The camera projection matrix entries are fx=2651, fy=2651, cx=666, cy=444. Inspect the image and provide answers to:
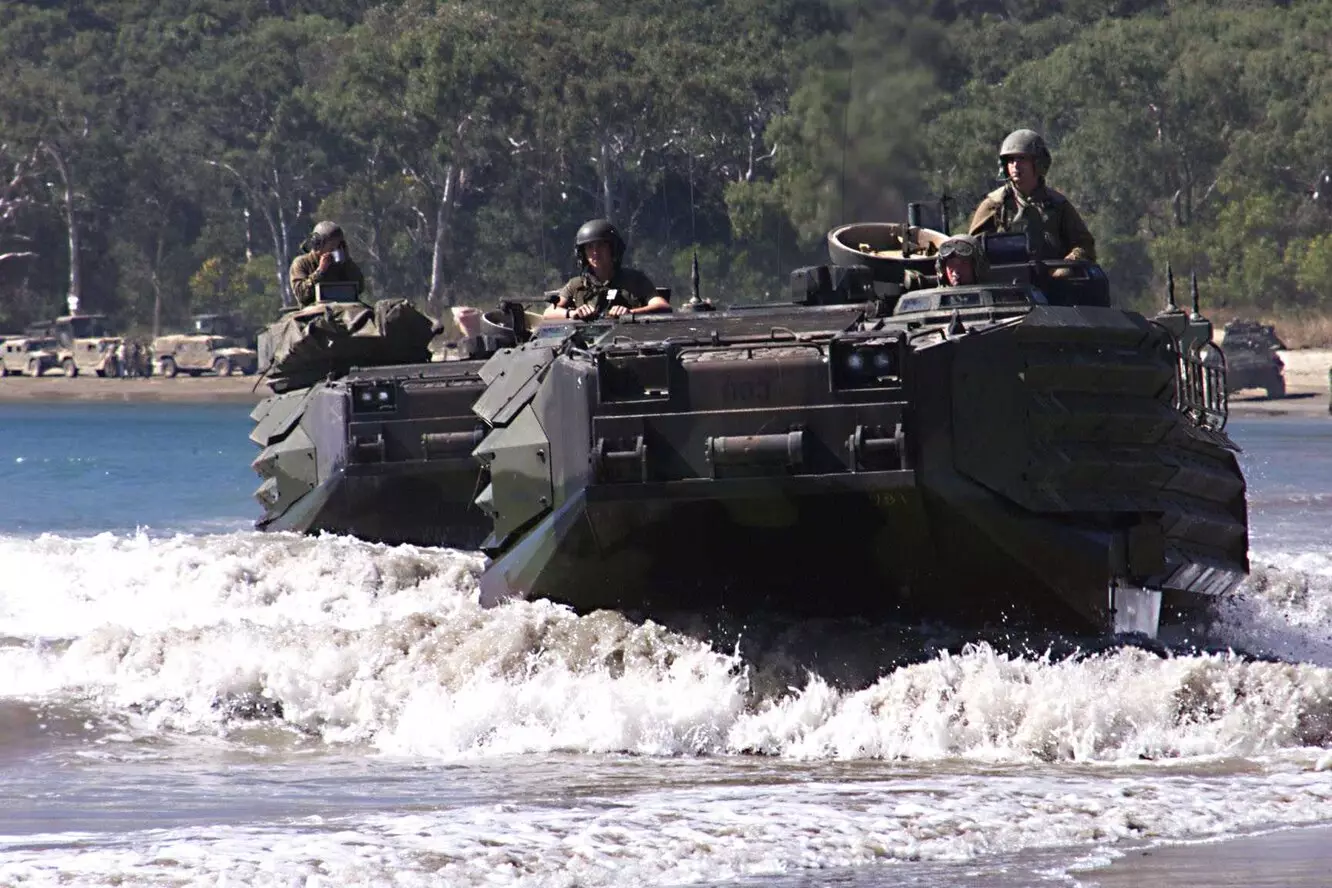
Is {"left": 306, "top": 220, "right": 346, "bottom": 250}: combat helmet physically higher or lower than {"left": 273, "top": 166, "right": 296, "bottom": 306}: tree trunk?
lower

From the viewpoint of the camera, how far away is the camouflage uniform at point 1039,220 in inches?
541

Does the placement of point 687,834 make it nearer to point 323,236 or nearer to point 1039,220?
point 1039,220

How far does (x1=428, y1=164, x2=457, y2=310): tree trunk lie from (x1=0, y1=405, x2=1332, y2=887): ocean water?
47478mm

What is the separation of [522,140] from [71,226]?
57.9ft

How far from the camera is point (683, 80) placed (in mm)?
55844

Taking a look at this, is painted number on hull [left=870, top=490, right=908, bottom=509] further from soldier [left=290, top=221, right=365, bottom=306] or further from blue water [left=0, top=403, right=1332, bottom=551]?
blue water [left=0, top=403, right=1332, bottom=551]

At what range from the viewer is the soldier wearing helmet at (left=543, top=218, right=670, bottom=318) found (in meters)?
14.6

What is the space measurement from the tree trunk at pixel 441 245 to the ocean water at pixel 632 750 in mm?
47478

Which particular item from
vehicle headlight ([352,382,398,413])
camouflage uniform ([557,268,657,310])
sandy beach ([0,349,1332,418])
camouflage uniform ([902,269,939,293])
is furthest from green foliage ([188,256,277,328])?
camouflage uniform ([902,269,939,293])

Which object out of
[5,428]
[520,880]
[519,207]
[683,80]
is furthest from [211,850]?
[519,207]

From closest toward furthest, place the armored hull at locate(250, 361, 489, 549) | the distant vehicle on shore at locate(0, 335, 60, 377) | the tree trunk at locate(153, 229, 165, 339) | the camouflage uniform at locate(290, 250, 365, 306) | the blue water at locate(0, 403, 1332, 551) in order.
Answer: the armored hull at locate(250, 361, 489, 549), the camouflage uniform at locate(290, 250, 365, 306), the blue water at locate(0, 403, 1332, 551), the distant vehicle on shore at locate(0, 335, 60, 377), the tree trunk at locate(153, 229, 165, 339)

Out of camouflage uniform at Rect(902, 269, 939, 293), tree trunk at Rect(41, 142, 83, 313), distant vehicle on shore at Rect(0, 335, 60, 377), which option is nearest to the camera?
camouflage uniform at Rect(902, 269, 939, 293)

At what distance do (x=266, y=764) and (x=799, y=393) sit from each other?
2.71 m

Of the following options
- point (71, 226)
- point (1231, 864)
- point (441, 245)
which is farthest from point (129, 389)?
point (1231, 864)
